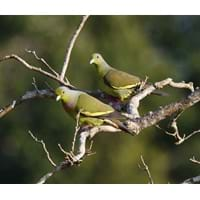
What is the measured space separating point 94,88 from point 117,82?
21.9ft

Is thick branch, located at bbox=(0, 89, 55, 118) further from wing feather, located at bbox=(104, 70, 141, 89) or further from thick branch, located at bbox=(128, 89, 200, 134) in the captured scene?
wing feather, located at bbox=(104, 70, 141, 89)

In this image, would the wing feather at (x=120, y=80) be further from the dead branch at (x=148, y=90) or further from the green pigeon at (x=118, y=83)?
the dead branch at (x=148, y=90)

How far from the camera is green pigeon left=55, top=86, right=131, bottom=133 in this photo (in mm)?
4812

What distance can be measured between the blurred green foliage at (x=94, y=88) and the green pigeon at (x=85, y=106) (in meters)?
6.27

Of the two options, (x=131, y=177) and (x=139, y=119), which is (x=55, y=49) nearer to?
(x=131, y=177)

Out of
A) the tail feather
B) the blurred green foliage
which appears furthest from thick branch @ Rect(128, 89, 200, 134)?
the blurred green foliage

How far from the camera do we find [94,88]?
11938 millimetres

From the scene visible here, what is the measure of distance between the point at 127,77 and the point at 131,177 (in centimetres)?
639

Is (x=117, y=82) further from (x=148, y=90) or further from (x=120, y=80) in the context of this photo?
(x=148, y=90)

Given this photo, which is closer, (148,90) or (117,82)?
(148,90)

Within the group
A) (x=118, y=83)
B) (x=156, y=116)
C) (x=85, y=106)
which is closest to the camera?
(x=156, y=116)

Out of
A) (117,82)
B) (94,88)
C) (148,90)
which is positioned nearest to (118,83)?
(117,82)

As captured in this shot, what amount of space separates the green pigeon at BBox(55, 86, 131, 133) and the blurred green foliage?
20.6 ft
